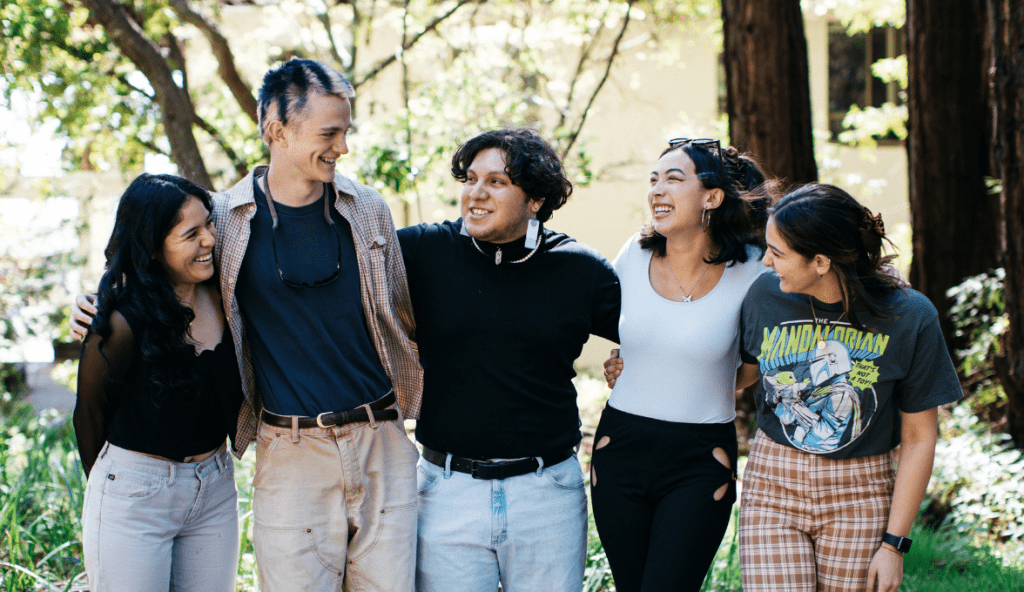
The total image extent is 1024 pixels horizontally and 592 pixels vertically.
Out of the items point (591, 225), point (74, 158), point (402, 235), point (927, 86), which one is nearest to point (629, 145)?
point (591, 225)

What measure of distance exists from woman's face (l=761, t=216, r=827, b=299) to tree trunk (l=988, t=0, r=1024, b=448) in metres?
2.87

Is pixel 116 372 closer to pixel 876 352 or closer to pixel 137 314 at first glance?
pixel 137 314

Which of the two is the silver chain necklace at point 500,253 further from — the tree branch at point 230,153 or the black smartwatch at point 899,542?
the tree branch at point 230,153

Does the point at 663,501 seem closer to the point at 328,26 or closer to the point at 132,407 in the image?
the point at 132,407

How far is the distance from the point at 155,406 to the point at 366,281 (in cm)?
73

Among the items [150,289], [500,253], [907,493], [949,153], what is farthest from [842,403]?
[949,153]

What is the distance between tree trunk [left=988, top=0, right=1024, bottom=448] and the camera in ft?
14.6

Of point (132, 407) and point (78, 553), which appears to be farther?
point (78, 553)

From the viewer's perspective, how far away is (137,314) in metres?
2.37

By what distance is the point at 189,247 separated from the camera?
247 centimetres

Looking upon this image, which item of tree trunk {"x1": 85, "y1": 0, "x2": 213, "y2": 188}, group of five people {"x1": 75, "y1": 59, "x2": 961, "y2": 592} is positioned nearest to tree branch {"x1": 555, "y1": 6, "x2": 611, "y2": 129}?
tree trunk {"x1": 85, "y1": 0, "x2": 213, "y2": 188}

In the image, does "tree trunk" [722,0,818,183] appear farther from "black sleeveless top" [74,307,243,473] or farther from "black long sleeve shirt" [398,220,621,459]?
"black sleeveless top" [74,307,243,473]

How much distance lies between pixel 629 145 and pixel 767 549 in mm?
10429

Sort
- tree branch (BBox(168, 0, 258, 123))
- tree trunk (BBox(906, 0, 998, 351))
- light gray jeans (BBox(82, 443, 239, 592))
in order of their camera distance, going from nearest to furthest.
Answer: light gray jeans (BBox(82, 443, 239, 592)) → tree trunk (BBox(906, 0, 998, 351)) → tree branch (BBox(168, 0, 258, 123))
